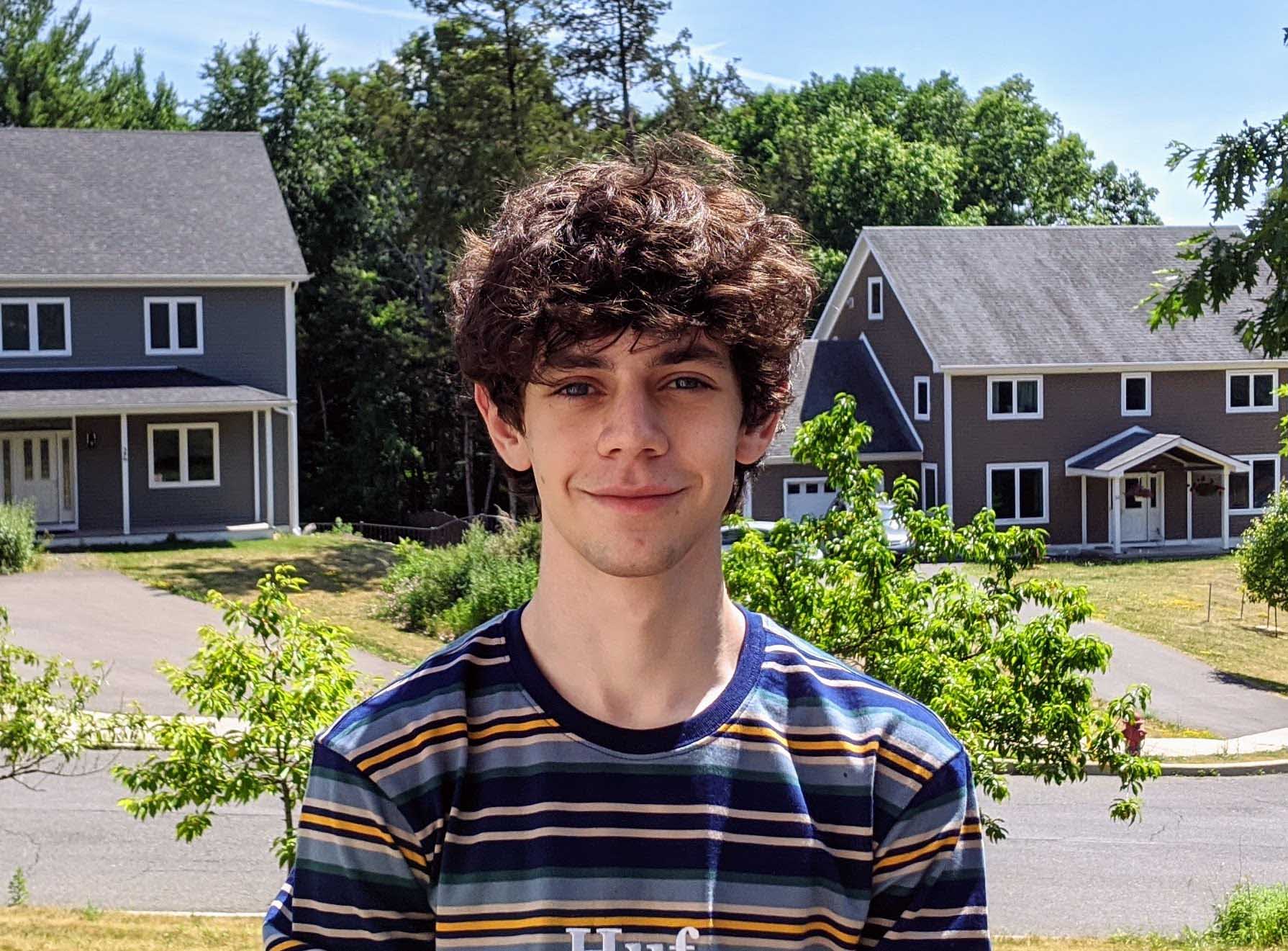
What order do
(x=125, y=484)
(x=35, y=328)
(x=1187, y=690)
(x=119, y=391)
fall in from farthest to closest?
(x=35, y=328) < (x=125, y=484) < (x=119, y=391) < (x=1187, y=690)

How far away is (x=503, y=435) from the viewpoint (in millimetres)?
3002

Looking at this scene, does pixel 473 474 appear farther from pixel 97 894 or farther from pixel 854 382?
pixel 97 894

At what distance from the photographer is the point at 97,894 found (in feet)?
39.9

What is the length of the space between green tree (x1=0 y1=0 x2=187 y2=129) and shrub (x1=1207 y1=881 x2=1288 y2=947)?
52554 mm

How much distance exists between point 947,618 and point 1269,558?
22107mm

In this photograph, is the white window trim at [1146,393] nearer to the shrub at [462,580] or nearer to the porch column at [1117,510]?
the porch column at [1117,510]

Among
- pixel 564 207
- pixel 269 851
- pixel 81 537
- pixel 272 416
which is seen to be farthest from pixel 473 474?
pixel 564 207

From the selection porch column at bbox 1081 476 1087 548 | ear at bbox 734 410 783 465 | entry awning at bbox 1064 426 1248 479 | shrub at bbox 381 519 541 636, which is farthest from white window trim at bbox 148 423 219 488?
ear at bbox 734 410 783 465

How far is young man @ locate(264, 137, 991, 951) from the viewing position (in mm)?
2613

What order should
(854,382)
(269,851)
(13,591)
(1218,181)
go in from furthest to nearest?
(854,382) < (13,591) < (269,851) < (1218,181)

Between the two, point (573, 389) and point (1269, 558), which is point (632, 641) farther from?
point (1269, 558)

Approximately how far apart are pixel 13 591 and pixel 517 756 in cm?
2758

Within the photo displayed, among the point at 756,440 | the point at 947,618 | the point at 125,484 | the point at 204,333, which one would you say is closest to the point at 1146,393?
the point at 204,333

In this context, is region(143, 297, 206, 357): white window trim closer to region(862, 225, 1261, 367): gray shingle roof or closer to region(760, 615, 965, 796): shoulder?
region(862, 225, 1261, 367): gray shingle roof
